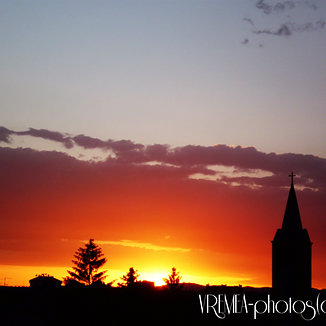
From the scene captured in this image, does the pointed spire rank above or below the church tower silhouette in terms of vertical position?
above

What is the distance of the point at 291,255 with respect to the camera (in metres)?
81.2

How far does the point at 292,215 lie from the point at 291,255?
165 inches

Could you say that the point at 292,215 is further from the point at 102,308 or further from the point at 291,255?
the point at 102,308

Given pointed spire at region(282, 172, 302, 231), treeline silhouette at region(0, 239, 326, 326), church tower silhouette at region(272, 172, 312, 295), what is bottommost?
treeline silhouette at region(0, 239, 326, 326)

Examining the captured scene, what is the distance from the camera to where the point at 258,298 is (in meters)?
75.1

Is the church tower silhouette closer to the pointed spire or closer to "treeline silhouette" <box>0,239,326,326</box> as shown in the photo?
the pointed spire

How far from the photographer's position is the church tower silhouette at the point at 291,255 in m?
80.1

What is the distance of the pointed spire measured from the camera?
8144 centimetres

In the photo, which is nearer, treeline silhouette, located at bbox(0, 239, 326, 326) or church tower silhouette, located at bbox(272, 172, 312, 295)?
treeline silhouette, located at bbox(0, 239, 326, 326)

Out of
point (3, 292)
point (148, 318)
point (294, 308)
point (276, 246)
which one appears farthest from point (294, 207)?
point (3, 292)

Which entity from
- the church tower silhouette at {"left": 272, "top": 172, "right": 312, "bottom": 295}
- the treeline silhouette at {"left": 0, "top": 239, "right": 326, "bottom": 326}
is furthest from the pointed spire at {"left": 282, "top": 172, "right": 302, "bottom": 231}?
the treeline silhouette at {"left": 0, "top": 239, "right": 326, "bottom": 326}

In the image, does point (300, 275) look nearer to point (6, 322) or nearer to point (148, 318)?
point (148, 318)

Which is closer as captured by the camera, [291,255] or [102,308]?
[102,308]

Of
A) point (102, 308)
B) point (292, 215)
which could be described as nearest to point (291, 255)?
point (292, 215)
